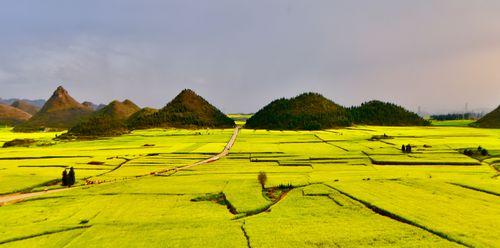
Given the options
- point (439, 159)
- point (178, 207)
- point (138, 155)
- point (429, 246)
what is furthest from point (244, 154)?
point (429, 246)

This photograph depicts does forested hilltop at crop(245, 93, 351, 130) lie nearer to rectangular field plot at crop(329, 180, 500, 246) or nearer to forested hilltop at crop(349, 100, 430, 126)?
forested hilltop at crop(349, 100, 430, 126)

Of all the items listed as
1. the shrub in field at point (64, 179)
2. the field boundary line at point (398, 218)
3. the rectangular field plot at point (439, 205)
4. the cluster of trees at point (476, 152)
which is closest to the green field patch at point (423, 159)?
the cluster of trees at point (476, 152)

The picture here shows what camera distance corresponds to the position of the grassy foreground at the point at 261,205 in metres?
28.7

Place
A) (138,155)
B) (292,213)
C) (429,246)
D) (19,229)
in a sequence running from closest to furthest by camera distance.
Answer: (429,246)
(19,229)
(292,213)
(138,155)

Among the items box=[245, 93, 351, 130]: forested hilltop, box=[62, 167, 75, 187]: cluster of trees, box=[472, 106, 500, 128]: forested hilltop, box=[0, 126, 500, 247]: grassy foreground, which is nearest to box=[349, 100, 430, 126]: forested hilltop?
box=[245, 93, 351, 130]: forested hilltop

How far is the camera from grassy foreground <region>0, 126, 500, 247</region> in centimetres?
2867

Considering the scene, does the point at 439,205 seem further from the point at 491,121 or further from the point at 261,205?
the point at 491,121

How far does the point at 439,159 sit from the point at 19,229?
65765 mm

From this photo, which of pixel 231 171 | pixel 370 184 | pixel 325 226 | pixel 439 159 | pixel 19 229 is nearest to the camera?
pixel 325 226

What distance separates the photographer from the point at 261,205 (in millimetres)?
38594

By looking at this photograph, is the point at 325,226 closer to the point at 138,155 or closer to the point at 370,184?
the point at 370,184

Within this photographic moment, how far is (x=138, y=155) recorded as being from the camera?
279ft

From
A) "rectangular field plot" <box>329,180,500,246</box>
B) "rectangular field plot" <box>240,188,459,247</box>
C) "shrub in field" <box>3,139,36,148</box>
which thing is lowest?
"rectangular field plot" <box>240,188,459,247</box>

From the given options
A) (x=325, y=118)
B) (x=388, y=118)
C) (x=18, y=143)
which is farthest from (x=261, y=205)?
(x=388, y=118)
